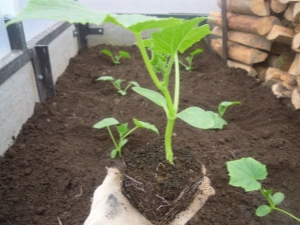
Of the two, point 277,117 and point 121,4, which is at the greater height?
point 121,4

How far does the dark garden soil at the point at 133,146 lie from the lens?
3.66 ft

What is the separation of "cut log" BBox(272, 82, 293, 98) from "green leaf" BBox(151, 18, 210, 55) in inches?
43.7

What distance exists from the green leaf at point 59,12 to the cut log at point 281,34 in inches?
58.6

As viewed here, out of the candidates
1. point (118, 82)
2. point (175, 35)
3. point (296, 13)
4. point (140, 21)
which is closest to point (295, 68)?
point (296, 13)

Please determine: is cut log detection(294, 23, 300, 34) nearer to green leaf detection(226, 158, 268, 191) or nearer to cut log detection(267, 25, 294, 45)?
cut log detection(267, 25, 294, 45)

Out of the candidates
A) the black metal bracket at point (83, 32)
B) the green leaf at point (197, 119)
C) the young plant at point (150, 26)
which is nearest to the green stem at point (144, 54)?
the young plant at point (150, 26)

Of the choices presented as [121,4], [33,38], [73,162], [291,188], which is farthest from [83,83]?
[291,188]

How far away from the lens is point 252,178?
103 centimetres

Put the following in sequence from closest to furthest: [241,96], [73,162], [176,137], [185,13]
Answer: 1. [73,162]
2. [176,137]
3. [241,96]
4. [185,13]

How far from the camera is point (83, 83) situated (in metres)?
2.13

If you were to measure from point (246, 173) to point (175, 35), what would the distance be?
0.48m

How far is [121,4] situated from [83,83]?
42.2 inches

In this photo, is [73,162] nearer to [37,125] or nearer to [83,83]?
[37,125]

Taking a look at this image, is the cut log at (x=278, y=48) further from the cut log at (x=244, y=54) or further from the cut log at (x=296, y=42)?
the cut log at (x=296, y=42)
